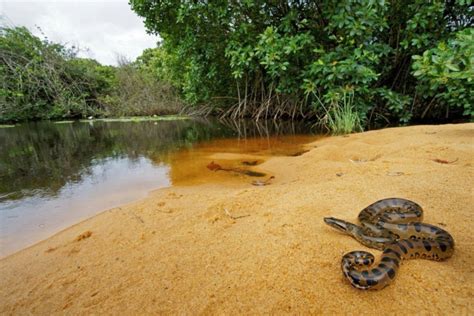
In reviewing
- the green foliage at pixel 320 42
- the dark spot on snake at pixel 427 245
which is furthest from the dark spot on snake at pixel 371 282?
the green foliage at pixel 320 42

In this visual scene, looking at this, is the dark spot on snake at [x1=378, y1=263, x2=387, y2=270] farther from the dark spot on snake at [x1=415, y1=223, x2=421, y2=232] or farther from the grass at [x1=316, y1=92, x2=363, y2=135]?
the grass at [x1=316, y1=92, x2=363, y2=135]

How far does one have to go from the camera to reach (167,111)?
64.7 feet

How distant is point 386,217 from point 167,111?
19.6 metres

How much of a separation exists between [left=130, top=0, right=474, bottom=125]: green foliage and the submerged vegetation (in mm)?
35

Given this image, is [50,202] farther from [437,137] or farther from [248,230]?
[437,137]

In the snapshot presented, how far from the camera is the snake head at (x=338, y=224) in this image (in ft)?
5.52

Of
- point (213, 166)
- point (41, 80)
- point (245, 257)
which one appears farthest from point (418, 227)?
point (41, 80)

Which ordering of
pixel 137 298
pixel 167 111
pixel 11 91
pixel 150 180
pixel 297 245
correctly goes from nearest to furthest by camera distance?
pixel 137 298 → pixel 297 245 → pixel 150 180 → pixel 11 91 → pixel 167 111

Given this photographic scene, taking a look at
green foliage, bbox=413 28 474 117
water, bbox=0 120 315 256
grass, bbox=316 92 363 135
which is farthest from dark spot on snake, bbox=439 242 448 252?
grass, bbox=316 92 363 135

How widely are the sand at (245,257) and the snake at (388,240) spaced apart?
46mm

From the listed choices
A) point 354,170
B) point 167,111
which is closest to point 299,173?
point 354,170

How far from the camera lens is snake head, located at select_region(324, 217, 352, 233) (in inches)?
66.3

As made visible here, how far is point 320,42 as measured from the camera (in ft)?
26.9

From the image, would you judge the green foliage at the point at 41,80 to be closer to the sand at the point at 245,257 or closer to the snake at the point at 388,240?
the sand at the point at 245,257
